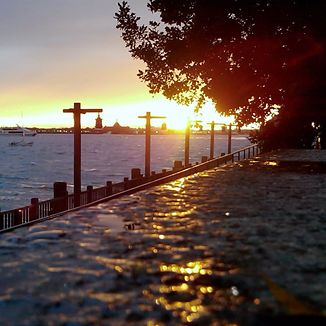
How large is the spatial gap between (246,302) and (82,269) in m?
0.97

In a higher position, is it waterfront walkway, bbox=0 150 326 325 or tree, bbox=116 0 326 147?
tree, bbox=116 0 326 147

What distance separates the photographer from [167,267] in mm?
2625

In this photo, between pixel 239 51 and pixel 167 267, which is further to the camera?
pixel 239 51

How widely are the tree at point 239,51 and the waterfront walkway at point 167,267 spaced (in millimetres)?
8556

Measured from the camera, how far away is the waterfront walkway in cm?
197

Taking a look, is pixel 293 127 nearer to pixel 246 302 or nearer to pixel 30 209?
pixel 30 209

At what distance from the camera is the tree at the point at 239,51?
1205cm

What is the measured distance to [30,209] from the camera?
1566 cm

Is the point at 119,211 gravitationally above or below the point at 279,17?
below

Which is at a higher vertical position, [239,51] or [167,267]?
[239,51]

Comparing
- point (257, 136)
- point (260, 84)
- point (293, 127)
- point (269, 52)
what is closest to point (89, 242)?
point (269, 52)

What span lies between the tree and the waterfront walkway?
856 cm

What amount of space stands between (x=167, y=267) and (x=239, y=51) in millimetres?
11573

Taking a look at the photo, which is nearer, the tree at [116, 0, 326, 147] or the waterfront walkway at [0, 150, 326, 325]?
the waterfront walkway at [0, 150, 326, 325]
